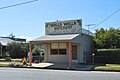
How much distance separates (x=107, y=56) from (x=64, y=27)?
20.9 ft

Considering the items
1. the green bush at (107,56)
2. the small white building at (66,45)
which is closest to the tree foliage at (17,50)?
the small white building at (66,45)

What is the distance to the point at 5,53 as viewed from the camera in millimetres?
55750

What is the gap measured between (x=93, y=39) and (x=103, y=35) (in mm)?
1448

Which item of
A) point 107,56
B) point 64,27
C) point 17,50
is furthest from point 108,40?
point 17,50

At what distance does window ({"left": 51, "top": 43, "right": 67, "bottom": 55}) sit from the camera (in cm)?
3359

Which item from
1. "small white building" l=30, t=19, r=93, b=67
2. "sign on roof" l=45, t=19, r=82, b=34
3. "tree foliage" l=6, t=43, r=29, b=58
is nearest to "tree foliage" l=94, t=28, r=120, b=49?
"small white building" l=30, t=19, r=93, b=67

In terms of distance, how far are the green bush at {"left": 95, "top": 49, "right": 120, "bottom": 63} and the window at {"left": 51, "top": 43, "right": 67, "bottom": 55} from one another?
4.05 m

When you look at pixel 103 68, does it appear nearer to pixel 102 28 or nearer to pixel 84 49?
pixel 84 49

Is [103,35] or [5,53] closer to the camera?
[103,35]

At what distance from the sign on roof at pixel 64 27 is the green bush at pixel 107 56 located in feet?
12.4

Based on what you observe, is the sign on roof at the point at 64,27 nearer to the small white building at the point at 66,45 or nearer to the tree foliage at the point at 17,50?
the small white building at the point at 66,45

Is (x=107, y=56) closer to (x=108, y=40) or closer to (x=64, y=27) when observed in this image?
(x=108, y=40)

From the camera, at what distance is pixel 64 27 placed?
33938mm

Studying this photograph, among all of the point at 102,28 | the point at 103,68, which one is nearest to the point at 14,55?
the point at 102,28
